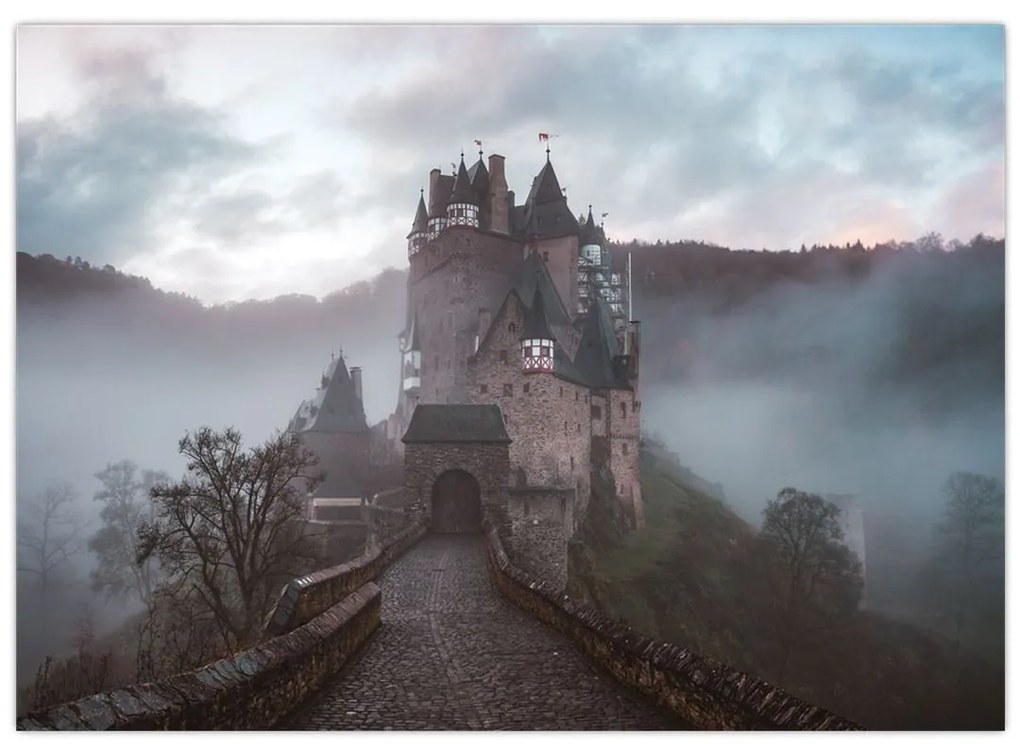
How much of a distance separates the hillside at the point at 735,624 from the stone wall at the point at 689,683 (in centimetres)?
352

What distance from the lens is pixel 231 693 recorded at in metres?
3.80

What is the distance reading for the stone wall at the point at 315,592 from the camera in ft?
18.8

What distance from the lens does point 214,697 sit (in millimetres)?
3652

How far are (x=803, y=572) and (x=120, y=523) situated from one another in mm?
14735

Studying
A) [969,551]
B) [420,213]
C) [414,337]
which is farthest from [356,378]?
[969,551]

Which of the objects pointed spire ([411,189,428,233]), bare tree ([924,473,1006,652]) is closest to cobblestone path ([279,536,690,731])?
bare tree ([924,473,1006,652])

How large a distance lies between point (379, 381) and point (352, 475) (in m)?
4.22

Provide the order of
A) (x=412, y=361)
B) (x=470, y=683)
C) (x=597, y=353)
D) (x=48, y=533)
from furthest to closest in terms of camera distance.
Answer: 1. (x=597, y=353)
2. (x=412, y=361)
3. (x=48, y=533)
4. (x=470, y=683)

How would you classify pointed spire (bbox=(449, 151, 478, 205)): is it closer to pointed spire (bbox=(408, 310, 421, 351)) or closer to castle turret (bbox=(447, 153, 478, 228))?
castle turret (bbox=(447, 153, 478, 228))

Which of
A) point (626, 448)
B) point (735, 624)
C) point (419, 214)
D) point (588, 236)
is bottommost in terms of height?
point (735, 624)

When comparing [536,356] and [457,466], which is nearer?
[457,466]

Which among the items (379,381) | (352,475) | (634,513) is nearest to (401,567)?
(379,381)

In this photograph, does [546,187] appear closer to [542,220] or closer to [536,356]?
[536,356]

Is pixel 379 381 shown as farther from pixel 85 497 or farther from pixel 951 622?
pixel 951 622
